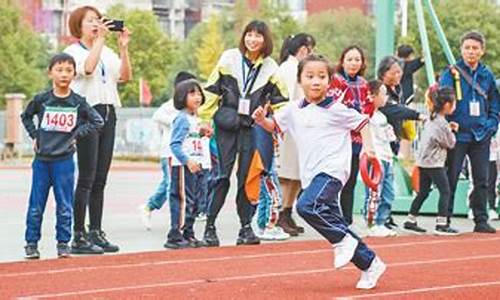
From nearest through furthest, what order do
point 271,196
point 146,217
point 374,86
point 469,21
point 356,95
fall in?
point 356,95, point 271,196, point 374,86, point 146,217, point 469,21

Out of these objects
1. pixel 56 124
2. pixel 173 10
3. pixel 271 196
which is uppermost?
pixel 173 10

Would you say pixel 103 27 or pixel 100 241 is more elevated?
pixel 103 27

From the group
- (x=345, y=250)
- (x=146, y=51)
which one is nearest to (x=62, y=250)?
(x=345, y=250)

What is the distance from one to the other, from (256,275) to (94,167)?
7.19ft

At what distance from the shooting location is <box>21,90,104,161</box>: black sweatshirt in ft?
35.7

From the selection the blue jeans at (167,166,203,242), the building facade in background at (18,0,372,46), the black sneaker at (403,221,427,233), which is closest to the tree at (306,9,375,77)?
the building facade in background at (18,0,372,46)

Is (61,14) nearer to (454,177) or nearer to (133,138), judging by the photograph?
(133,138)

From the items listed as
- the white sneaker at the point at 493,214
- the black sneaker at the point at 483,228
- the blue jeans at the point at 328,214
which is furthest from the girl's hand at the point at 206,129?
the white sneaker at the point at 493,214

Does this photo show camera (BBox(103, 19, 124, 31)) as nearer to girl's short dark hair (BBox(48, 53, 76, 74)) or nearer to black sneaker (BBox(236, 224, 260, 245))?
girl's short dark hair (BBox(48, 53, 76, 74))

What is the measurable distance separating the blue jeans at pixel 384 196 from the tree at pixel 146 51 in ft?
146

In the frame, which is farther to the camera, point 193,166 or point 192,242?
point 192,242

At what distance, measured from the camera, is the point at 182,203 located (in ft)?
40.3

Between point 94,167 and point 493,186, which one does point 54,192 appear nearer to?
point 94,167

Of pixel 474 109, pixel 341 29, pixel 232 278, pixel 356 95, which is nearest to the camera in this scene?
pixel 232 278
